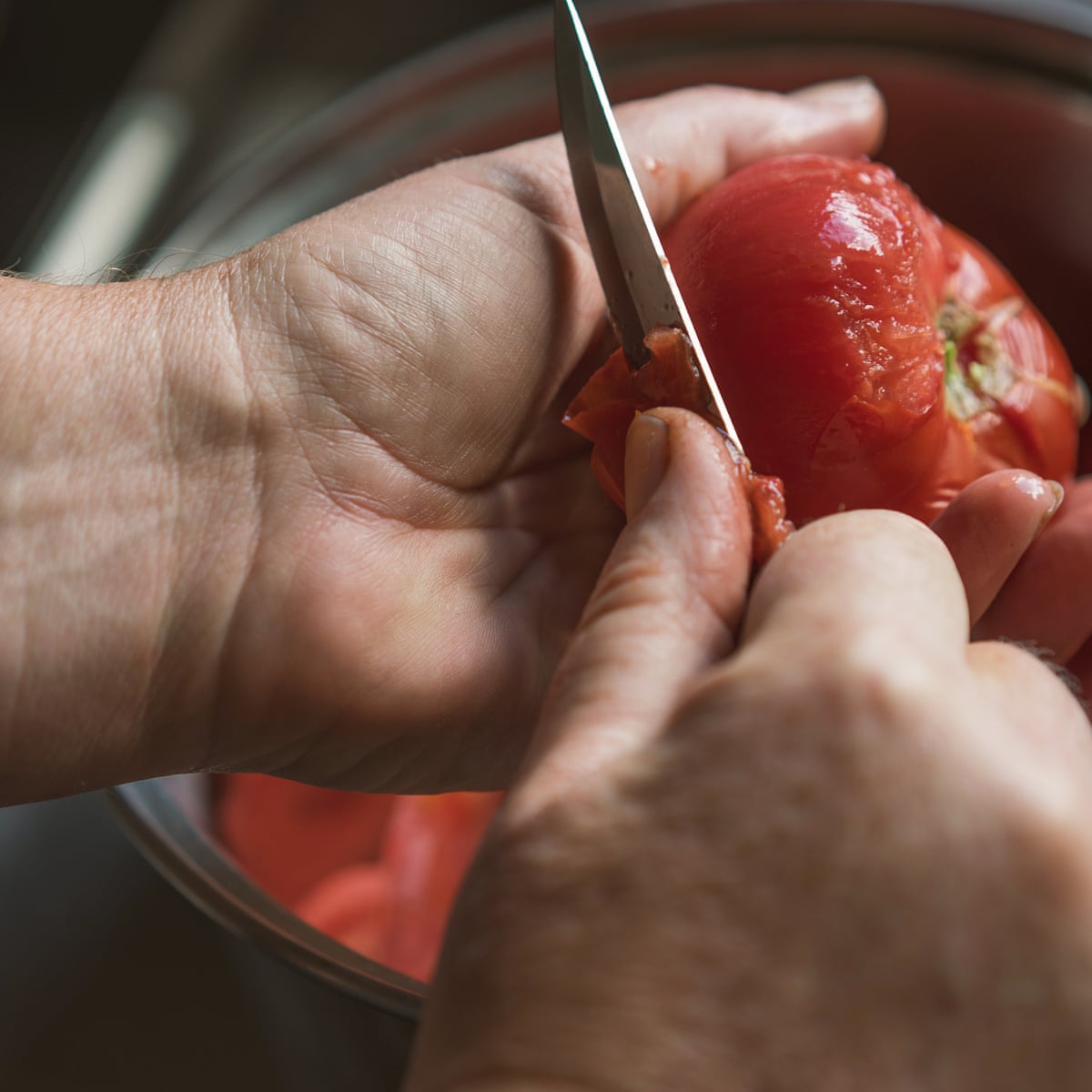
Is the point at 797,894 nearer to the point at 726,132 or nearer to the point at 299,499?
the point at 299,499

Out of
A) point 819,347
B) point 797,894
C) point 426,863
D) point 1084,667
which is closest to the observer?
point 797,894

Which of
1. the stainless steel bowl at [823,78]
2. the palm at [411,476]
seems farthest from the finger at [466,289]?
the stainless steel bowl at [823,78]

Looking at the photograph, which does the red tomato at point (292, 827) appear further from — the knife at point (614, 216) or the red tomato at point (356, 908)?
the knife at point (614, 216)

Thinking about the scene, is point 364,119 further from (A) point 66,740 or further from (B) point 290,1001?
(B) point 290,1001

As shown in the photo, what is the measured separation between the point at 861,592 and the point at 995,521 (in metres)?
0.24

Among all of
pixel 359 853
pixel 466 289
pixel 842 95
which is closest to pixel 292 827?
pixel 359 853

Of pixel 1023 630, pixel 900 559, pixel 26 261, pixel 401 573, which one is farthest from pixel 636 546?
pixel 26 261

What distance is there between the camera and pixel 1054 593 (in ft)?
2.23

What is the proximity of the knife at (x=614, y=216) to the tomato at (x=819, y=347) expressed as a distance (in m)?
0.03

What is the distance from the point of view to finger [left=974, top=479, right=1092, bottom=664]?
A: 0.67 meters

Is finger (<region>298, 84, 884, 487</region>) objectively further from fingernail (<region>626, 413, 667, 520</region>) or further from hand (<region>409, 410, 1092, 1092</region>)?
hand (<region>409, 410, 1092, 1092</region>)

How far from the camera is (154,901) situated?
929 mm

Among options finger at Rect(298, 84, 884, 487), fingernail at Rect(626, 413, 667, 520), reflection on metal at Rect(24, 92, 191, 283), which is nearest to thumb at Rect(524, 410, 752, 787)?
fingernail at Rect(626, 413, 667, 520)

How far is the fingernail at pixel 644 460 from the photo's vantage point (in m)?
0.48
